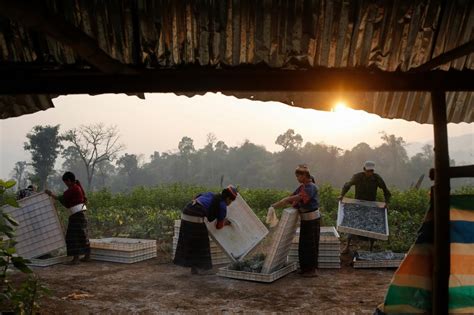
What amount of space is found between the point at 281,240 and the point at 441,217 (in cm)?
439

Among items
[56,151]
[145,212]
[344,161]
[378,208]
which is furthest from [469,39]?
[344,161]

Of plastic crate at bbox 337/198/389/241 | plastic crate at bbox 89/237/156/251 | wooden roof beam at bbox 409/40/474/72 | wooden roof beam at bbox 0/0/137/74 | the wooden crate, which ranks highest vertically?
wooden roof beam at bbox 409/40/474/72

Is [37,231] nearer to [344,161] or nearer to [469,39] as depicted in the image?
[469,39]

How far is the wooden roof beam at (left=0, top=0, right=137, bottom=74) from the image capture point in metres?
2.40

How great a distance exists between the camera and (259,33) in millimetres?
3410

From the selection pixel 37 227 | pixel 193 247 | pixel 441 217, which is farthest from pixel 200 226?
pixel 441 217

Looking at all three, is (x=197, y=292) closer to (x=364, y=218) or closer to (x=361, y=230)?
(x=361, y=230)

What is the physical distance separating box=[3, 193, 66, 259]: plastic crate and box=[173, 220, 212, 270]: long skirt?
2634mm

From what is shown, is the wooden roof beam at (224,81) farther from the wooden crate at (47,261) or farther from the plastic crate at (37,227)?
the wooden crate at (47,261)

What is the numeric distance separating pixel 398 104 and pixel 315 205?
12.4 ft

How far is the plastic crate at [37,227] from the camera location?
333 inches

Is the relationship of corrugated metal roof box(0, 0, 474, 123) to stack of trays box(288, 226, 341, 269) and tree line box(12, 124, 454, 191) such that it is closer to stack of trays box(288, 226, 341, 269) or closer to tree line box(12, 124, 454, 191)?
stack of trays box(288, 226, 341, 269)

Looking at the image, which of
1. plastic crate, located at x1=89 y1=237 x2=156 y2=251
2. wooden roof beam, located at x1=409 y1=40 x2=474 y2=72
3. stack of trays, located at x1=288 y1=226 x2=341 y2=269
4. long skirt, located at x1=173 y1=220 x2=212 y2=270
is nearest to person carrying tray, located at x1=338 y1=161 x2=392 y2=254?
stack of trays, located at x1=288 y1=226 x2=341 y2=269

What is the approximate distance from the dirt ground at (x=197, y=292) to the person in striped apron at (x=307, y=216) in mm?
300
